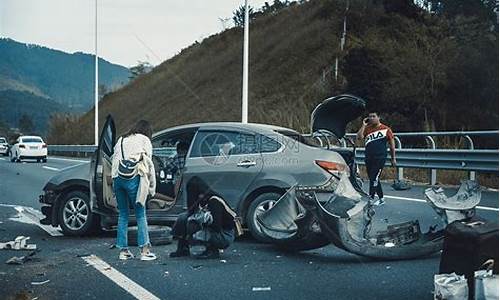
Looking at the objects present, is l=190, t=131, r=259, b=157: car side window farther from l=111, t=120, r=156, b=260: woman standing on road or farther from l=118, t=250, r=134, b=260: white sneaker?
l=118, t=250, r=134, b=260: white sneaker

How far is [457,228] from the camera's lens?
12.0 ft

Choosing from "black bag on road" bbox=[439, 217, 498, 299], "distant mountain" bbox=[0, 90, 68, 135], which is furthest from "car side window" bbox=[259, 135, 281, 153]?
"distant mountain" bbox=[0, 90, 68, 135]

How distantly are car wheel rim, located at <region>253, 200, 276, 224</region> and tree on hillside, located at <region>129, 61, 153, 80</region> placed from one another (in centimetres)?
203

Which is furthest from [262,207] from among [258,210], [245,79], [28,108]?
[28,108]

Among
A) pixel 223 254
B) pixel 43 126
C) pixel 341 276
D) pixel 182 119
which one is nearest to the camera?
pixel 43 126

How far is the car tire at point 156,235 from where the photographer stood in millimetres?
4953

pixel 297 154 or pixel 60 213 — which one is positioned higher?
pixel 297 154

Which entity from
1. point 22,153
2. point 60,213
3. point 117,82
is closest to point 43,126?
point 22,153

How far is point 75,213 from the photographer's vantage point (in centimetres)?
626

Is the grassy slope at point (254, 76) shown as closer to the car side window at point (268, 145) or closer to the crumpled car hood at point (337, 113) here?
the crumpled car hood at point (337, 113)

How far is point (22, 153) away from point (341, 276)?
2.18m

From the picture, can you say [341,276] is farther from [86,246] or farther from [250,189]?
[86,246]

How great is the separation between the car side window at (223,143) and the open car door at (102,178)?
564mm

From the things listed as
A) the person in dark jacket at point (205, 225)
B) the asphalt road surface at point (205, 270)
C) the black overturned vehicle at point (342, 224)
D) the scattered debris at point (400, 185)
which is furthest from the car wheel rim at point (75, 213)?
the scattered debris at point (400, 185)
